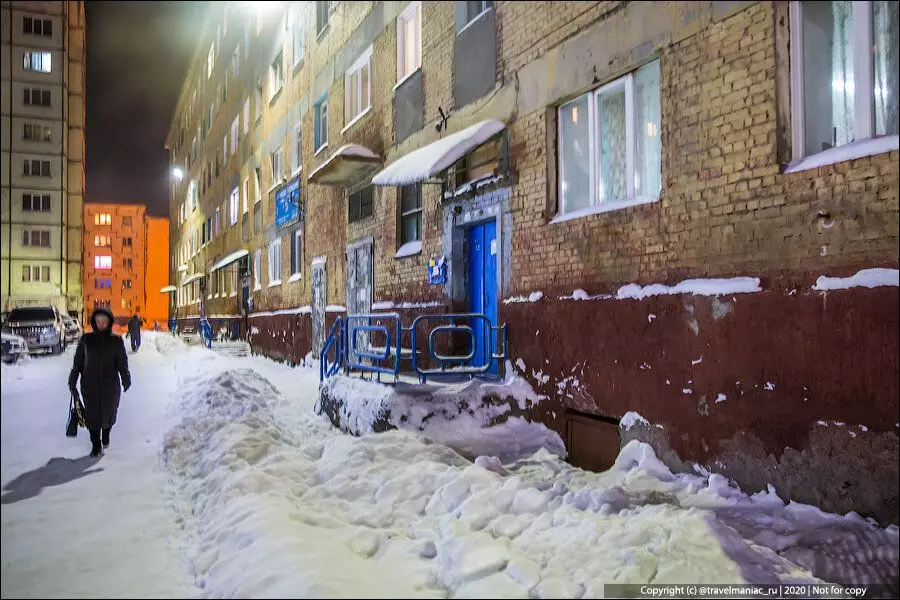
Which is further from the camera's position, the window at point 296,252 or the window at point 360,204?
the window at point 296,252

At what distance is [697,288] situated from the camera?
5234mm

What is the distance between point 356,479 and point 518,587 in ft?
7.79

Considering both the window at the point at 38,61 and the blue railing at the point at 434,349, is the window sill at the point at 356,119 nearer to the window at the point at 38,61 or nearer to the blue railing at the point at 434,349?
the blue railing at the point at 434,349

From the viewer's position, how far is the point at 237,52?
2506cm

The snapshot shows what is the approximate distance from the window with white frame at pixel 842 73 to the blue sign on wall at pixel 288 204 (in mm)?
14037

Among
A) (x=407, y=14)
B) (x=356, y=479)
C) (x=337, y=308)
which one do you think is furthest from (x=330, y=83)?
(x=356, y=479)

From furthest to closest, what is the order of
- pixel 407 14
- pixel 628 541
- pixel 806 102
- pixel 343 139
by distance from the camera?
pixel 343 139 → pixel 407 14 → pixel 806 102 → pixel 628 541

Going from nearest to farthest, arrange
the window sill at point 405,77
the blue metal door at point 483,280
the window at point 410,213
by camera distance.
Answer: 1. the blue metal door at point 483,280
2. the window sill at point 405,77
3. the window at point 410,213

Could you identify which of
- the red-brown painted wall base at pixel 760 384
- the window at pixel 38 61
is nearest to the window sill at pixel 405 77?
the red-brown painted wall base at pixel 760 384

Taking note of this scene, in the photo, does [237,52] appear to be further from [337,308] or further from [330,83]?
[337,308]

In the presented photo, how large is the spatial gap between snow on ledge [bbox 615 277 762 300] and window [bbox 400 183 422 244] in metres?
5.51

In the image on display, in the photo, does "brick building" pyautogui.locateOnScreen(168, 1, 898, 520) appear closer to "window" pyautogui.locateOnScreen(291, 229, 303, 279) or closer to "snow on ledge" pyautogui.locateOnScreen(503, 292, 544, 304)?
"snow on ledge" pyautogui.locateOnScreen(503, 292, 544, 304)

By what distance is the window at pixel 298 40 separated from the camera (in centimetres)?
1716

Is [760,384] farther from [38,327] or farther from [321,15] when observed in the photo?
[321,15]
